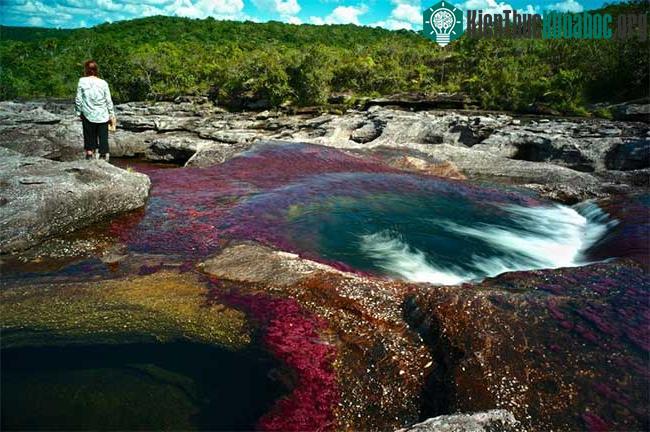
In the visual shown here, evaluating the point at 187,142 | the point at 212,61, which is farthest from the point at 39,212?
the point at 212,61

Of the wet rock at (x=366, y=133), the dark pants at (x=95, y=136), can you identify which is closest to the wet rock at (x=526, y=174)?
the wet rock at (x=366, y=133)

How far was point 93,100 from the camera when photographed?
1062cm

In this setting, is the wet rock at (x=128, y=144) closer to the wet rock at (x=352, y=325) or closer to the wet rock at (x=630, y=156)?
the wet rock at (x=352, y=325)

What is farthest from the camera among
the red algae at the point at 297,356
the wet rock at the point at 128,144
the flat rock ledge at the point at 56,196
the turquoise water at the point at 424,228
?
the wet rock at the point at 128,144

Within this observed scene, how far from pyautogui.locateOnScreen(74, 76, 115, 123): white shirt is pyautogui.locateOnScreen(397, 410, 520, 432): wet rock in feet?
Answer: 34.1

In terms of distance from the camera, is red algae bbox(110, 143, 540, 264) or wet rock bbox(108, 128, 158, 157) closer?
red algae bbox(110, 143, 540, 264)

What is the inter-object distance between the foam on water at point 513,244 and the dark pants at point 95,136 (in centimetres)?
720

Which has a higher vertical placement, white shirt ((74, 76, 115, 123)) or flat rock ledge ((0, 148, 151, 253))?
white shirt ((74, 76, 115, 123))

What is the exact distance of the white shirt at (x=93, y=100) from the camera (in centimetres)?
1041

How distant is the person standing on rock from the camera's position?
34.3ft

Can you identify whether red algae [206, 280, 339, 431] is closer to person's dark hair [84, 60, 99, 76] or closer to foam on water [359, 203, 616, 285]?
foam on water [359, 203, 616, 285]

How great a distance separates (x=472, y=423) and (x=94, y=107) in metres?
10.8

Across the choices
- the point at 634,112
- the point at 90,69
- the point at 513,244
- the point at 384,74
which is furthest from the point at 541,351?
the point at 384,74

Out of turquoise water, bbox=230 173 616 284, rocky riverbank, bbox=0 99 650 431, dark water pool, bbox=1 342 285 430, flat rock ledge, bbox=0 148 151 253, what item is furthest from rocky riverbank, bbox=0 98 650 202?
dark water pool, bbox=1 342 285 430
